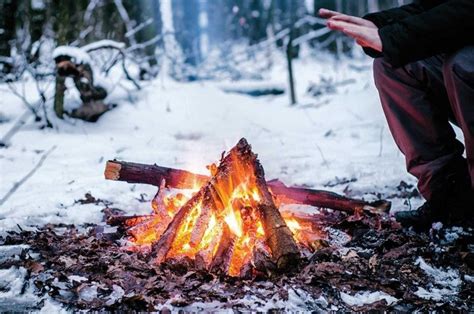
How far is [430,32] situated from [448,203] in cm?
121

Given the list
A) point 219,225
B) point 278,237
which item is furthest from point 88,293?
point 278,237

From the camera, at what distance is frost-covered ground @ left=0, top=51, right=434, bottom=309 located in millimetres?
3551

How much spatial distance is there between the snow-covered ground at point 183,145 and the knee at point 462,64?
4.27 feet

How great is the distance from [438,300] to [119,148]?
4361 mm

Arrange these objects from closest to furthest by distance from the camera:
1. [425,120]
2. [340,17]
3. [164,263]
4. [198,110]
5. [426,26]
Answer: [164,263] < [426,26] < [340,17] < [425,120] < [198,110]

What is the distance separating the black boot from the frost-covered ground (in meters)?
0.50

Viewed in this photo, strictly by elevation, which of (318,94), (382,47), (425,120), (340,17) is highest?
(340,17)

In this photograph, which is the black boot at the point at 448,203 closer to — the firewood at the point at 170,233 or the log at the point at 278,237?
the log at the point at 278,237

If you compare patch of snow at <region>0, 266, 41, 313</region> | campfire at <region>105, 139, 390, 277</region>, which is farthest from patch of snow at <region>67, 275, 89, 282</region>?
campfire at <region>105, 139, 390, 277</region>

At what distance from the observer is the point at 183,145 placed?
5.90 m

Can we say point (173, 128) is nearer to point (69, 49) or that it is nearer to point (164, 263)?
point (69, 49)

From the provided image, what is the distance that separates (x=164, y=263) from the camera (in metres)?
2.18

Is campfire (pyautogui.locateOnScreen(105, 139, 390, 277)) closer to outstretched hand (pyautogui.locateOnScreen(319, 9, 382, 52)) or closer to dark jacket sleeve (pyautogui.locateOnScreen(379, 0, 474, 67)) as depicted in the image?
outstretched hand (pyautogui.locateOnScreen(319, 9, 382, 52))

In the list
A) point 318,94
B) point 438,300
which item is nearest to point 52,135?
point 438,300
